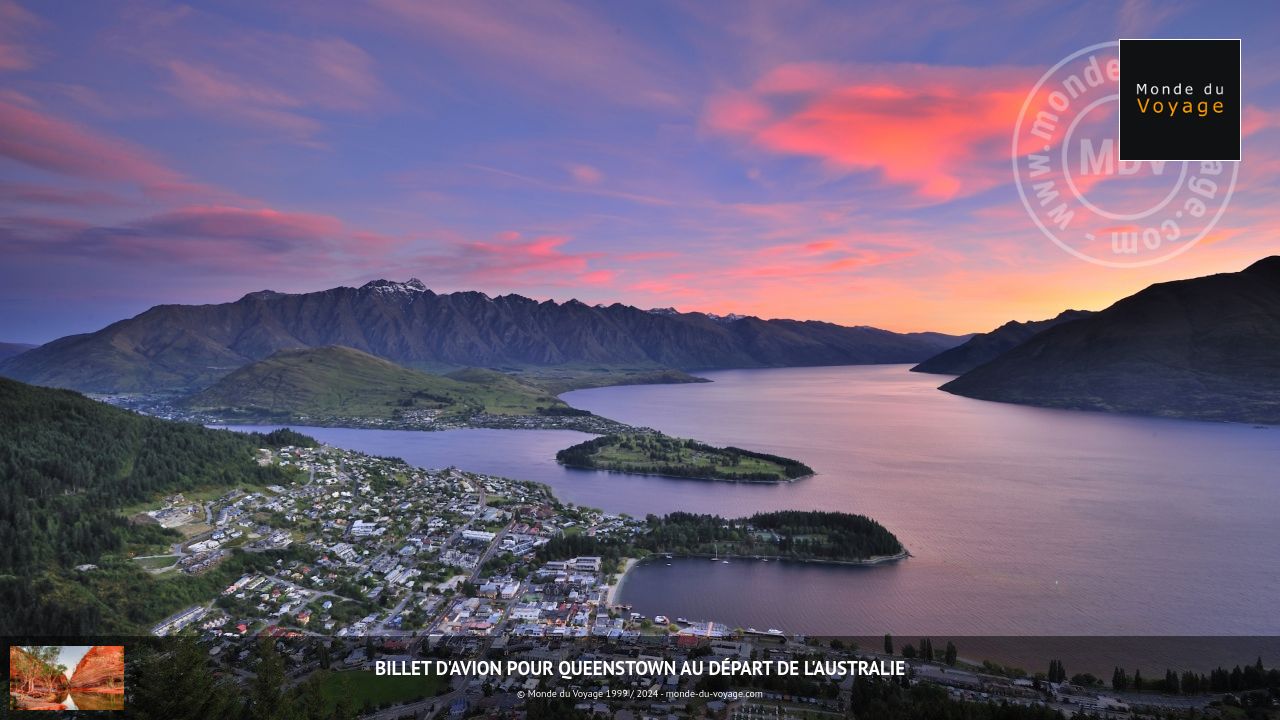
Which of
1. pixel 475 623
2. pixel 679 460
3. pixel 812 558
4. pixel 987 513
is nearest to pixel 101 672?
pixel 475 623

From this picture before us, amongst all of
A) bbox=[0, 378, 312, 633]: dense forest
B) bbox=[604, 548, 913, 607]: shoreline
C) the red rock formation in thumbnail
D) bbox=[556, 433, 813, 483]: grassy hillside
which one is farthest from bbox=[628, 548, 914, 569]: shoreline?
bbox=[0, 378, 312, 633]: dense forest

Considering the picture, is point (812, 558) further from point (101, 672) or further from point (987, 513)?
point (101, 672)

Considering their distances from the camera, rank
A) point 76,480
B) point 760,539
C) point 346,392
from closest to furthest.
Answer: point 76,480, point 760,539, point 346,392

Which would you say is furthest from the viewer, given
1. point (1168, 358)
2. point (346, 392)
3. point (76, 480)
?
point (346, 392)

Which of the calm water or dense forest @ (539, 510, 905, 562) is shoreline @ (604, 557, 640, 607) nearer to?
the calm water

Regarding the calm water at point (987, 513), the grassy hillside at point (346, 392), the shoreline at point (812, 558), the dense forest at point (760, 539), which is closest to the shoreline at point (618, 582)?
the calm water at point (987, 513)

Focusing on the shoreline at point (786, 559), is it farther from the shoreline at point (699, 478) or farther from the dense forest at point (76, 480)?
the dense forest at point (76, 480)
